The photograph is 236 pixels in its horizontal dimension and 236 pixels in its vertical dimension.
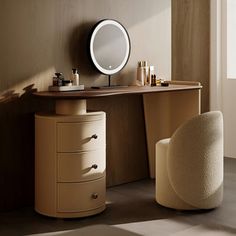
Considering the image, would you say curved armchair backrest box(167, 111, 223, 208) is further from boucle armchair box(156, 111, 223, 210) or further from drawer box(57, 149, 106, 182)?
drawer box(57, 149, 106, 182)

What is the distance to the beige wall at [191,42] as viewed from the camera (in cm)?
491

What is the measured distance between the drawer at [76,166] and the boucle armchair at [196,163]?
47 cm

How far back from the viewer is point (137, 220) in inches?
121

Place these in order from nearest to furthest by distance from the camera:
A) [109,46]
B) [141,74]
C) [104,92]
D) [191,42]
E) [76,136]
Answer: [76,136], [104,92], [109,46], [141,74], [191,42]

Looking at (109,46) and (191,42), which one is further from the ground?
(191,42)

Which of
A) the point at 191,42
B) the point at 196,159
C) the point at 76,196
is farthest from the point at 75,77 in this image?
the point at 191,42

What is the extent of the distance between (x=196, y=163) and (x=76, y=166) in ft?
2.37

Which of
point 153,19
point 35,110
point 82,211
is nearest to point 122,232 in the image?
point 82,211

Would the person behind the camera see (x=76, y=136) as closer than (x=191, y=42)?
Yes

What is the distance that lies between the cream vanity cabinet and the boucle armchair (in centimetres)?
46

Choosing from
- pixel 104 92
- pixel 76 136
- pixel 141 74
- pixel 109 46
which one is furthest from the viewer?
pixel 141 74

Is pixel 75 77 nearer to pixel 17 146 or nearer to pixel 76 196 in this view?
pixel 17 146

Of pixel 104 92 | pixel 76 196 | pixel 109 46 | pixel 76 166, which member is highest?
pixel 109 46

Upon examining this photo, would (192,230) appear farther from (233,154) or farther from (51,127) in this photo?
(233,154)
